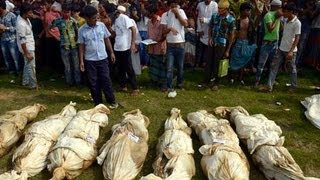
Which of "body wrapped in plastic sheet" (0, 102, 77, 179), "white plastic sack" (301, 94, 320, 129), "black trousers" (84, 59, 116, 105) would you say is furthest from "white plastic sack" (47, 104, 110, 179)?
"white plastic sack" (301, 94, 320, 129)

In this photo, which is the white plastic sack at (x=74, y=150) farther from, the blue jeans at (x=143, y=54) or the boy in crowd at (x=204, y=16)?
the blue jeans at (x=143, y=54)

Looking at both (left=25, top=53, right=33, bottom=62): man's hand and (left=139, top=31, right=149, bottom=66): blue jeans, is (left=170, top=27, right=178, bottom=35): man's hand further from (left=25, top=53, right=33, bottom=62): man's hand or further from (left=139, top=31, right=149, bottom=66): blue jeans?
(left=25, top=53, right=33, bottom=62): man's hand

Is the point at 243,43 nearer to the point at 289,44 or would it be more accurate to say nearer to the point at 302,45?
the point at 289,44

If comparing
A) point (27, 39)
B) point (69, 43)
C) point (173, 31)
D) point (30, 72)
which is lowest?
point (30, 72)

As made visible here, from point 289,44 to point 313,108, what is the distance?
1.48m

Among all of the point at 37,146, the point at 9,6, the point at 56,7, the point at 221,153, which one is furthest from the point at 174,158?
the point at 9,6

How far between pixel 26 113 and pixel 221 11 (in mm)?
4207

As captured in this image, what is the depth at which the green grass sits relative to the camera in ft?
21.2

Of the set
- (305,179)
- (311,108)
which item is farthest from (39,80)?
(305,179)

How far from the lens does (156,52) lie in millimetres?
A: 8789

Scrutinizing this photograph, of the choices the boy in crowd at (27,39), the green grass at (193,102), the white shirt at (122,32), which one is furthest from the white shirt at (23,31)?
the white shirt at (122,32)

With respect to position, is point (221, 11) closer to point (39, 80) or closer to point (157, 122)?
point (157, 122)

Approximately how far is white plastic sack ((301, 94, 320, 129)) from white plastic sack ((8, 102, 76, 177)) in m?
4.26

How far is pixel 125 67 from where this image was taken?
8430 mm
